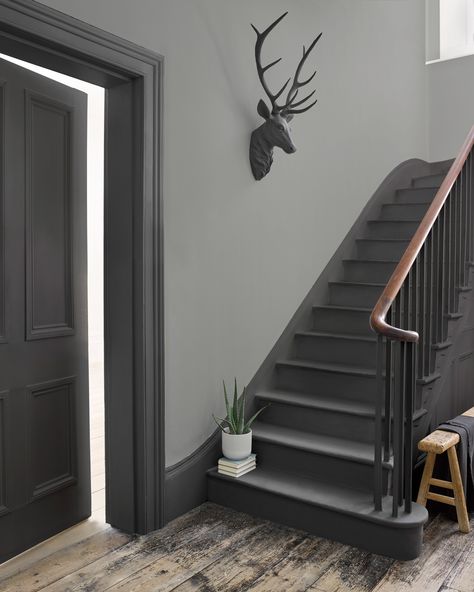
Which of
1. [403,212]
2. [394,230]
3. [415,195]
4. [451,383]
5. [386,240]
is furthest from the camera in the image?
[415,195]

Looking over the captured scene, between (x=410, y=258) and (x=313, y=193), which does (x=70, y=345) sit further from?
(x=313, y=193)

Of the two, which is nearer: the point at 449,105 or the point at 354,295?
the point at 354,295

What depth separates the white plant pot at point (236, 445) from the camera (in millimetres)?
3135

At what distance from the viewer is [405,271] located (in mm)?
2807

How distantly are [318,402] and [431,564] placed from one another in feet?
3.59

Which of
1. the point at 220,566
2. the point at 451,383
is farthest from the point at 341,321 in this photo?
the point at 220,566

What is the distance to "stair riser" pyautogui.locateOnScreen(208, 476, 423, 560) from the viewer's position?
8.48 ft

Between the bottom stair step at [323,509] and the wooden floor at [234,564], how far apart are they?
5 cm

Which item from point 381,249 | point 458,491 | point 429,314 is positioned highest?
point 381,249

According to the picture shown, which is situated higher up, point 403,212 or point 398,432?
point 403,212

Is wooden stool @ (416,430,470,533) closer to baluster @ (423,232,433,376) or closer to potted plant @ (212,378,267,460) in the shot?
baluster @ (423,232,433,376)

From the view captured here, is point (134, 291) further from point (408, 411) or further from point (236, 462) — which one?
point (408, 411)

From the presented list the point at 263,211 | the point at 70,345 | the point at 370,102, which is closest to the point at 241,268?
the point at 263,211

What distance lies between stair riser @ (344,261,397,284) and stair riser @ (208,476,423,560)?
1.98 meters
